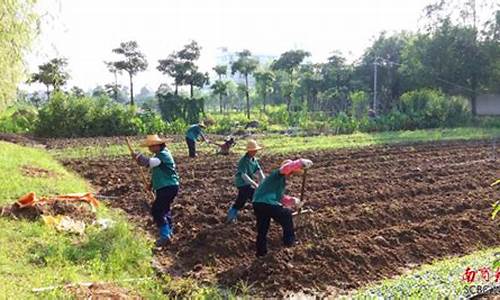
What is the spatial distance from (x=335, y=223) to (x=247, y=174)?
63.6 inches

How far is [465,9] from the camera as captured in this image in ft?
124

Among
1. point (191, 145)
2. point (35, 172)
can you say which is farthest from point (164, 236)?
point (191, 145)

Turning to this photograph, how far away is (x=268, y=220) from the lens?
6.84 meters

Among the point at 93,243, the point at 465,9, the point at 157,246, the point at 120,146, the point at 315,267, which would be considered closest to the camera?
the point at 315,267

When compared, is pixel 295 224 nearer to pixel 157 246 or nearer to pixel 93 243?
pixel 157 246

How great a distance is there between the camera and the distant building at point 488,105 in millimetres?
35969

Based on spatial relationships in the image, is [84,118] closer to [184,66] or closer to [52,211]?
[184,66]

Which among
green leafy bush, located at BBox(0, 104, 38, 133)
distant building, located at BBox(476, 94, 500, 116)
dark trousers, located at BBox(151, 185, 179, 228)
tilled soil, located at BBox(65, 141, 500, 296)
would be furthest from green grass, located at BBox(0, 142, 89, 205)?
distant building, located at BBox(476, 94, 500, 116)

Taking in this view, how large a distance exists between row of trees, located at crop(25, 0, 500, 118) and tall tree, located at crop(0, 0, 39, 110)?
17.3 meters

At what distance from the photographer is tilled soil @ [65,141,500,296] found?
20.8ft

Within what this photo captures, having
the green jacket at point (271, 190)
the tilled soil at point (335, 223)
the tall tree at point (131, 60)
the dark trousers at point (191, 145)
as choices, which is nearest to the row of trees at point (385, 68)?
the tall tree at point (131, 60)

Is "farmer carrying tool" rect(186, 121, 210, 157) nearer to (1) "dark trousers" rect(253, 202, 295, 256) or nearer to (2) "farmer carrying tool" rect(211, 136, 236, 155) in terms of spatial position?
(2) "farmer carrying tool" rect(211, 136, 236, 155)

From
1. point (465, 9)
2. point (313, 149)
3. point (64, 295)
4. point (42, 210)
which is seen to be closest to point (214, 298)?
point (64, 295)

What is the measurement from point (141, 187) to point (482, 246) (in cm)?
726
